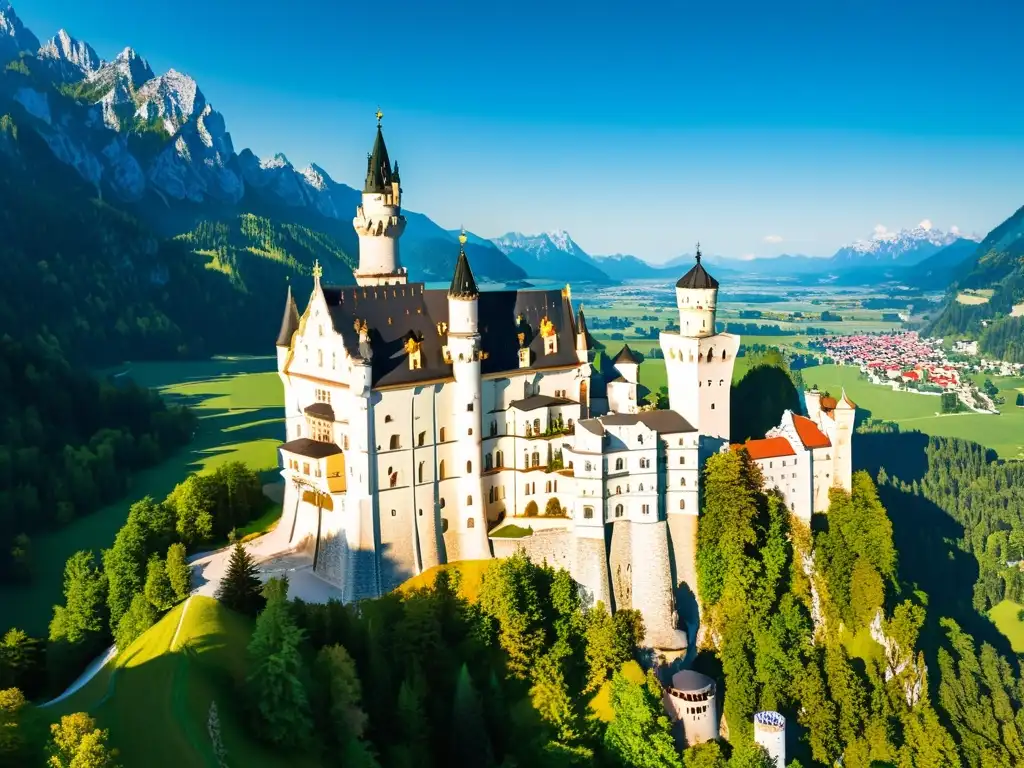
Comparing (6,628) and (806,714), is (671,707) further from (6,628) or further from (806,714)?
(6,628)

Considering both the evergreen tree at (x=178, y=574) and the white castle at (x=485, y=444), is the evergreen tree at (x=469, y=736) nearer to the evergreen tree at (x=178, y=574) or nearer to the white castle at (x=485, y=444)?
the white castle at (x=485, y=444)

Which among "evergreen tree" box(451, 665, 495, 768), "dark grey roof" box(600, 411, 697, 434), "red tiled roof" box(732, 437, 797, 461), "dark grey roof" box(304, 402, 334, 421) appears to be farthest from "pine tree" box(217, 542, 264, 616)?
"red tiled roof" box(732, 437, 797, 461)

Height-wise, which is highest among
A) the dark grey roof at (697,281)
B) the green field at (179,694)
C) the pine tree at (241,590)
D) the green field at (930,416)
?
the dark grey roof at (697,281)

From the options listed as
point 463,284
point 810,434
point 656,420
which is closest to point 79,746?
point 463,284

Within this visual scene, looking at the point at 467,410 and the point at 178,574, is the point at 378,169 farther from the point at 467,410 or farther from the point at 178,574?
the point at 178,574

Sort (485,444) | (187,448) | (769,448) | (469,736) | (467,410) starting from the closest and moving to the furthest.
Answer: (469,736) < (467,410) < (485,444) < (769,448) < (187,448)

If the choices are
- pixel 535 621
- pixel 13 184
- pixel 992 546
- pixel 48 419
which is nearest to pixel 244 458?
pixel 48 419

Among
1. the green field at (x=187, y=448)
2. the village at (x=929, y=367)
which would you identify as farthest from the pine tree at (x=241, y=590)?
the village at (x=929, y=367)
